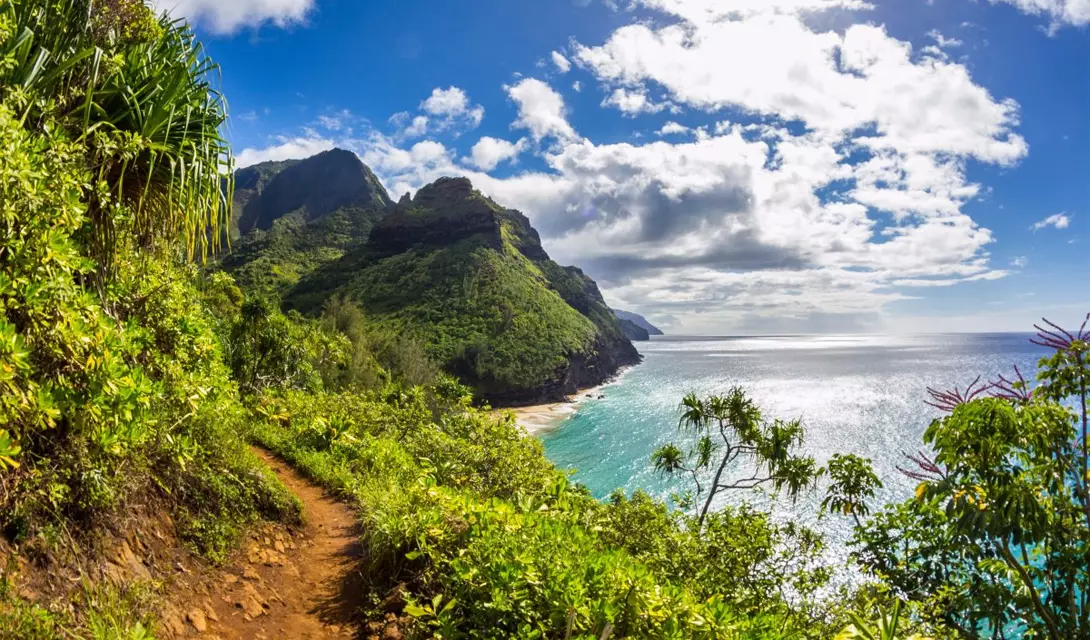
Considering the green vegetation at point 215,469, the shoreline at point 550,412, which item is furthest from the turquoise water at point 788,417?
the green vegetation at point 215,469

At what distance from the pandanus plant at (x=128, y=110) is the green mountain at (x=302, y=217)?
305 feet

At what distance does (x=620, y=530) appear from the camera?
23.9ft

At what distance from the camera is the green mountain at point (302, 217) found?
103 metres

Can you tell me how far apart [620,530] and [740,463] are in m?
42.3

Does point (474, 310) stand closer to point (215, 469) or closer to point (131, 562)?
point (215, 469)

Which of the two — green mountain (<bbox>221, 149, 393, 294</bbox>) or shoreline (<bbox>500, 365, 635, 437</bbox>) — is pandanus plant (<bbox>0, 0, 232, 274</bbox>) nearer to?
shoreline (<bbox>500, 365, 635, 437</bbox>)

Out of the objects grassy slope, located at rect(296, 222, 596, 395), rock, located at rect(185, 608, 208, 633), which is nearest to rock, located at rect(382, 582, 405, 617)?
rock, located at rect(185, 608, 208, 633)

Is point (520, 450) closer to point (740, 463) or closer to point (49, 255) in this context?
point (49, 255)

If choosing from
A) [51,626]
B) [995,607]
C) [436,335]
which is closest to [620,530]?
[995,607]

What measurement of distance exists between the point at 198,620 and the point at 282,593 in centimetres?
116

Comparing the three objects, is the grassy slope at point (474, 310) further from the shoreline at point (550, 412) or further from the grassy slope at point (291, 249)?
the grassy slope at point (291, 249)

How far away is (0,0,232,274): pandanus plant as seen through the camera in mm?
3396

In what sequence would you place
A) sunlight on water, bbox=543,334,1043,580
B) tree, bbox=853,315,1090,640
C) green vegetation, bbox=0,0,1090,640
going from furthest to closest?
sunlight on water, bbox=543,334,1043,580
tree, bbox=853,315,1090,640
green vegetation, bbox=0,0,1090,640

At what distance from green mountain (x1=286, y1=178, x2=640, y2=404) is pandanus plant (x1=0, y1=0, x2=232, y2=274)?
66.5 metres
